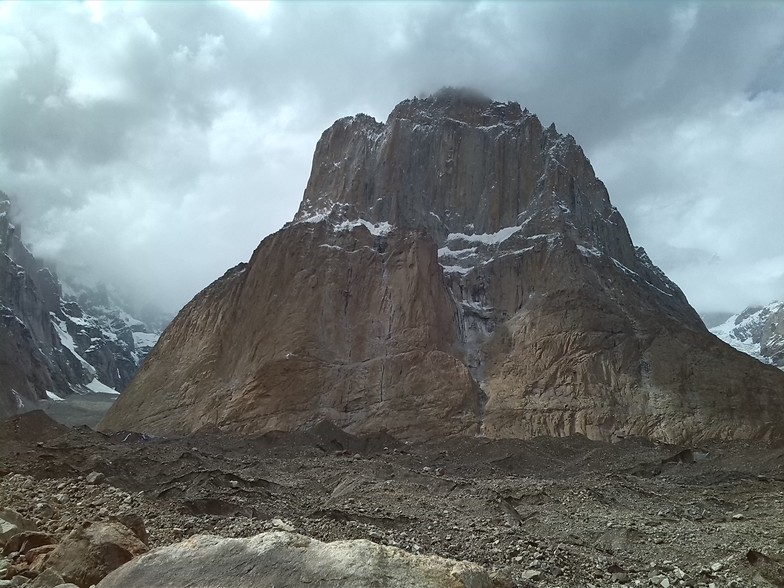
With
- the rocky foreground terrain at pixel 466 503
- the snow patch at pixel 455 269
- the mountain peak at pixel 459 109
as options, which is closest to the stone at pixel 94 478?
the rocky foreground terrain at pixel 466 503

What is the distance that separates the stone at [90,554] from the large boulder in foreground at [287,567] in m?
1.12

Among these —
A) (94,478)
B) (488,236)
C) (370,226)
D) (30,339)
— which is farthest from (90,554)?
(30,339)

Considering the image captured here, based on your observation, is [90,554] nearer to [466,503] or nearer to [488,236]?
[466,503]

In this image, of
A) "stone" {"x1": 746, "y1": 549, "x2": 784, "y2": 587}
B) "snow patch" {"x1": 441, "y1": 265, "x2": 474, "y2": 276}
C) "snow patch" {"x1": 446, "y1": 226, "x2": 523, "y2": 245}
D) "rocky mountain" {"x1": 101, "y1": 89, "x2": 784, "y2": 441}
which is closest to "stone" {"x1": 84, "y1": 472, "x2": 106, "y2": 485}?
"stone" {"x1": 746, "y1": 549, "x2": 784, "y2": 587}

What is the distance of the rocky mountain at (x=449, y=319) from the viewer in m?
60.5

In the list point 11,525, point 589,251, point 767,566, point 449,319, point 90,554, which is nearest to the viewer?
point 90,554

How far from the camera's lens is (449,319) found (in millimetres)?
76688

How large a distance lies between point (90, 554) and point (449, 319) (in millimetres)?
69610

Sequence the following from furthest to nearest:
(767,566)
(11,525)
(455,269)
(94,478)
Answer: (455,269)
(94,478)
(767,566)
(11,525)

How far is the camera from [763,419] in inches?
2162

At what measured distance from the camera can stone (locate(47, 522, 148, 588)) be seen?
7684mm

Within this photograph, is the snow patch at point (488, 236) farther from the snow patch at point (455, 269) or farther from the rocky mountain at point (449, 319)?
the snow patch at point (455, 269)

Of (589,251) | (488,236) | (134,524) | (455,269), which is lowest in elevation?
(134,524)

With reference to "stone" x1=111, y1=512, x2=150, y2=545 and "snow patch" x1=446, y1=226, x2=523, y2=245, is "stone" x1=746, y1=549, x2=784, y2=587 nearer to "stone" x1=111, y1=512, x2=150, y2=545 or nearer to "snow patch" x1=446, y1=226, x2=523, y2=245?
"stone" x1=111, y1=512, x2=150, y2=545
